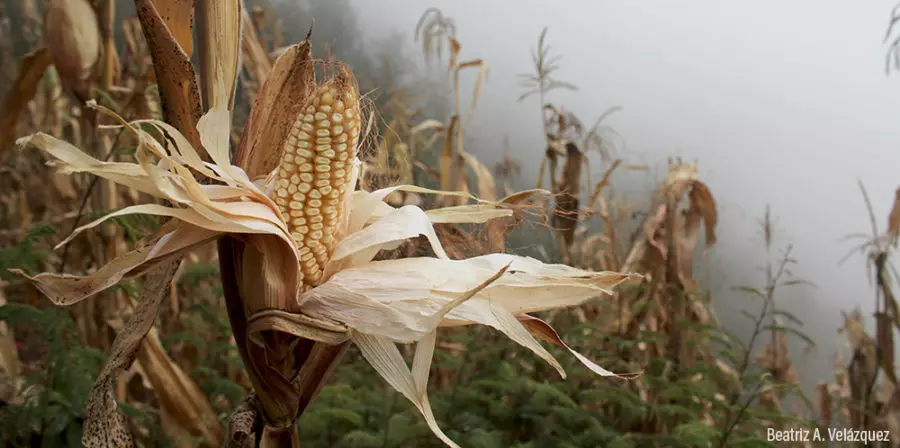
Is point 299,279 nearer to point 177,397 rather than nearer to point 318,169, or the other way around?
point 318,169

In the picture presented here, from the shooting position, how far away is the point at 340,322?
28 centimetres

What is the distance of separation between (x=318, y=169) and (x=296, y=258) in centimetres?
5

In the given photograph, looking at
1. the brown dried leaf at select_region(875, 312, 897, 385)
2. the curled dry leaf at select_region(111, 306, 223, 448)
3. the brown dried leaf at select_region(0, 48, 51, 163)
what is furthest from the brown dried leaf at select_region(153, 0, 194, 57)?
the brown dried leaf at select_region(875, 312, 897, 385)

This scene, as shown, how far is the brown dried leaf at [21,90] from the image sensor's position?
766 mm

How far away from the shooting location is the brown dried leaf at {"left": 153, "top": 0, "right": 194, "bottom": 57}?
32 centimetres

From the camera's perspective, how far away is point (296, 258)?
291mm

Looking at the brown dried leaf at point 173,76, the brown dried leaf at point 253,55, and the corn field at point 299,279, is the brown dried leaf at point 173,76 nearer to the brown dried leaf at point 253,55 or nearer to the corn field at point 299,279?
the corn field at point 299,279

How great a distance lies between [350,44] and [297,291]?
2.78 meters

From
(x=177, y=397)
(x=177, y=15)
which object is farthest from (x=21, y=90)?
(x=177, y=15)

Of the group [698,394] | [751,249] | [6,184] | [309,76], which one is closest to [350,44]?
[6,184]

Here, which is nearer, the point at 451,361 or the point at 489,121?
the point at 451,361

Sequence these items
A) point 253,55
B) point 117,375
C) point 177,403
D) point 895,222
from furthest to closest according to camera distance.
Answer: point 895,222 → point 253,55 → point 177,403 → point 117,375

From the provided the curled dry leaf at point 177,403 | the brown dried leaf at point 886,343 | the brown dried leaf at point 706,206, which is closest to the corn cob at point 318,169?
the curled dry leaf at point 177,403

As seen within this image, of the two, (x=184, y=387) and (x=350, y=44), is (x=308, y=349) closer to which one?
(x=184, y=387)
